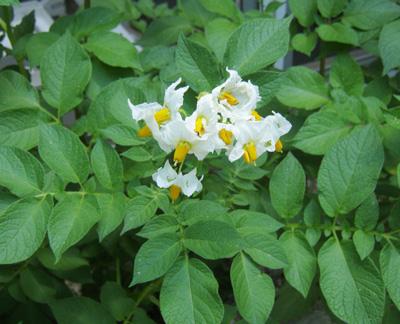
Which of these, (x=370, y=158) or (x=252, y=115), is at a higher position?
(x=252, y=115)

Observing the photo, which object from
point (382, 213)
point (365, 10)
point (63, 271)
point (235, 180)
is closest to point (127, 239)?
point (63, 271)

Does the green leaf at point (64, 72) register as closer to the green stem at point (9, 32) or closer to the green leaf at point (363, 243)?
the green stem at point (9, 32)

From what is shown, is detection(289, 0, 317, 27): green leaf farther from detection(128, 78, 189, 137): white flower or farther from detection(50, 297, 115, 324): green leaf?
detection(50, 297, 115, 324): green leaf

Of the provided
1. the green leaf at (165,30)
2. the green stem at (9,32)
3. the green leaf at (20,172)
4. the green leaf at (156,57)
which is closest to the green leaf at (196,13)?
the green leaf at (165,30)

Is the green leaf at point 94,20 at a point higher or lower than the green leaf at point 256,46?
lower

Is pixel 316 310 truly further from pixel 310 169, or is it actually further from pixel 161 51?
pixel 161 51

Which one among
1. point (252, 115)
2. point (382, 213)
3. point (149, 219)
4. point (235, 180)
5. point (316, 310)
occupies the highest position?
point (252, 115)
